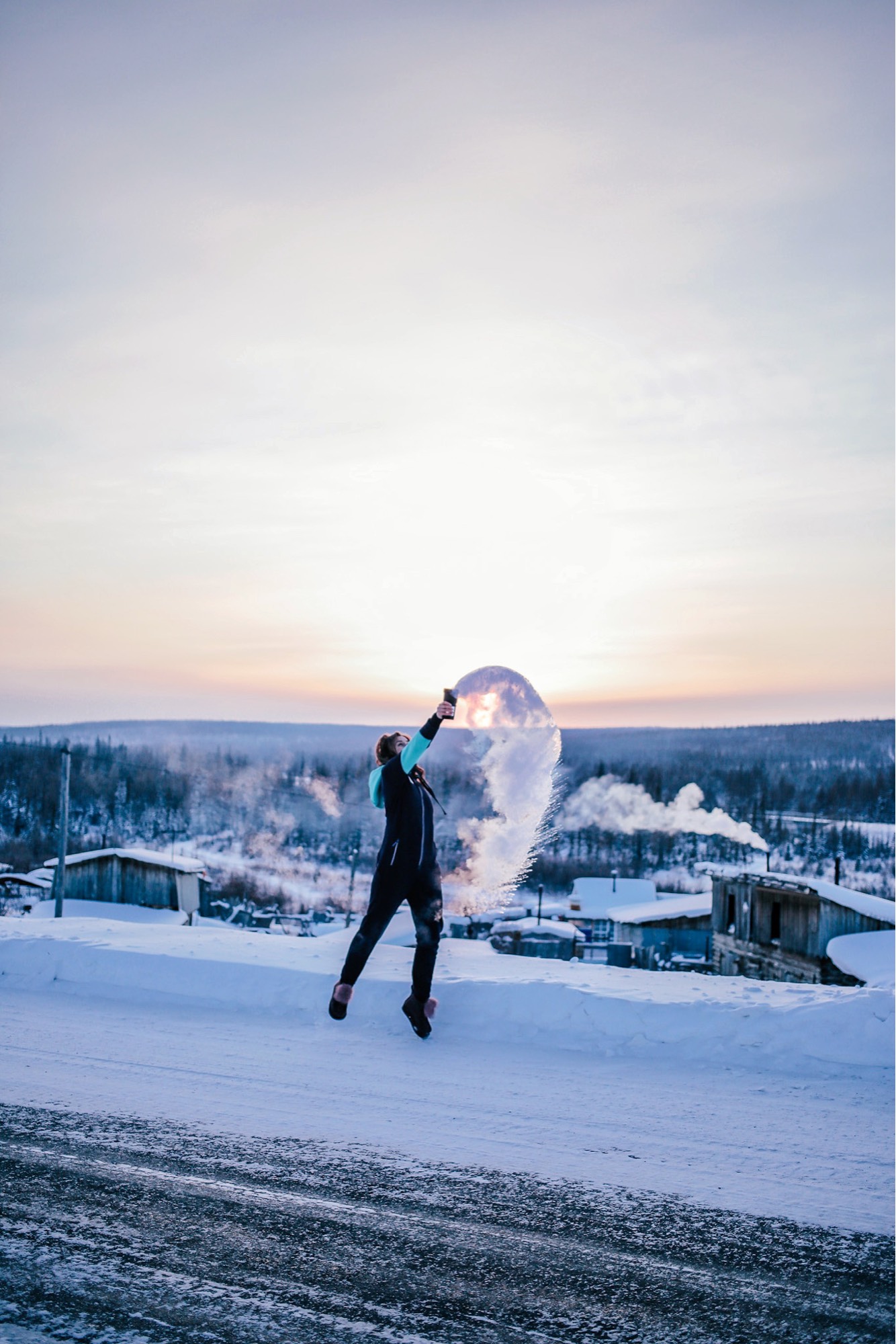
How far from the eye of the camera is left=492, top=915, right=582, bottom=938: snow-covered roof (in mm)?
46438

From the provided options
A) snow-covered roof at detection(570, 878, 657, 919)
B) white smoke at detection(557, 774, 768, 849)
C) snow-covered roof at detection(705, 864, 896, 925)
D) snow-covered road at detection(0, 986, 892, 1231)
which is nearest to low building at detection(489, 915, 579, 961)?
snow-covered roof at detection(570, 878, 657, 919)

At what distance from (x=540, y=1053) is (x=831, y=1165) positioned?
216 cm

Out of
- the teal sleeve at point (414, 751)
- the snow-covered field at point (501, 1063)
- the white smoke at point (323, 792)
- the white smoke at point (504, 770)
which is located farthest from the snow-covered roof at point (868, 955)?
the white smoke at point (323, 792)

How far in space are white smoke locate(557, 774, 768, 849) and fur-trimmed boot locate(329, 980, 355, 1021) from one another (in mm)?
34721

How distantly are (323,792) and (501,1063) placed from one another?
80.1m

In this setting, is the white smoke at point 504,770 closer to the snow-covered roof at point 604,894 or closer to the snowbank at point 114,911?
the snowbank at point 114,911

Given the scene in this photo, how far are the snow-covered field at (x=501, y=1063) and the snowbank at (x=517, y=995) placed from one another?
0.02m

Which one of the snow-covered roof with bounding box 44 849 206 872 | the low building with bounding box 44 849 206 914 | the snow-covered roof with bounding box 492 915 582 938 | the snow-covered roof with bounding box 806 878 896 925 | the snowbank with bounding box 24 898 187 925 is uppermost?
the snow-covered roof with bounding box 806 878 896 925

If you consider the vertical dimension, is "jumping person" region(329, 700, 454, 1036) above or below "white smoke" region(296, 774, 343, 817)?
above

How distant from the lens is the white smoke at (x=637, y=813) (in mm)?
43938

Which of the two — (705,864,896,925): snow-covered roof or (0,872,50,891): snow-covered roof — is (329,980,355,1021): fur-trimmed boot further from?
(0,872,50,891): snow-covered roof

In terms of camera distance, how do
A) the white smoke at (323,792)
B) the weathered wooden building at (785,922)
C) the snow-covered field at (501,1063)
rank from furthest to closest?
the white smoke at (323,792), the weathered wooden building at (785,922), the snow-covered field at (501,1063)

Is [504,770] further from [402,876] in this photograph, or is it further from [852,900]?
[852,900]

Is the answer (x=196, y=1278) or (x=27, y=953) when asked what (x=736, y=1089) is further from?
(x=27, y=953)
